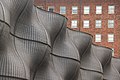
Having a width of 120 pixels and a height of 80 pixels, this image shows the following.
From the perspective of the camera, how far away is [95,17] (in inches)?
2741

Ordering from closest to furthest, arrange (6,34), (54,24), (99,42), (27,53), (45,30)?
(6,34) → (27,53) → (45,30) → (54,24) → (99,42)

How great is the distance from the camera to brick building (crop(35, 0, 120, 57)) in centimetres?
6906

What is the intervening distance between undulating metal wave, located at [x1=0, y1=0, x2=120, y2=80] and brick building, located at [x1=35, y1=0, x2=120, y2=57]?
36.0 m

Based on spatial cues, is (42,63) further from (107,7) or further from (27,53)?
(107,7)

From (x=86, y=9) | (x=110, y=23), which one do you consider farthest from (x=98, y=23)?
(x=86, y=9)

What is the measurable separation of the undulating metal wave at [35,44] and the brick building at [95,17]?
35967 millimetres

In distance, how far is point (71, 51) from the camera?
95.7 ft

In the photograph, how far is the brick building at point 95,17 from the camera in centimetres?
6906

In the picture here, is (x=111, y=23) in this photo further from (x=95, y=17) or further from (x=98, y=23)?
(x=95, y=17)

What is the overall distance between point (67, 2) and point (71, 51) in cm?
4206

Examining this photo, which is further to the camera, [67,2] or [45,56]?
[67,2]

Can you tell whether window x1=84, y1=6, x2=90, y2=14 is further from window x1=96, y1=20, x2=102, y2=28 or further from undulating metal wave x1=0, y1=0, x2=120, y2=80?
undulating metal wave x1=0, y1=0, x2=120, y2=80

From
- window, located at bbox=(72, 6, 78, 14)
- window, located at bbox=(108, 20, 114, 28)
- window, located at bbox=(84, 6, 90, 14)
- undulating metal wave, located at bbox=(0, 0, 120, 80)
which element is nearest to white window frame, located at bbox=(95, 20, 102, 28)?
window, located at bbox=(108, 20, 114, 28)

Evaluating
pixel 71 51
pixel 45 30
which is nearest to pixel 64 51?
pixel 71 51
